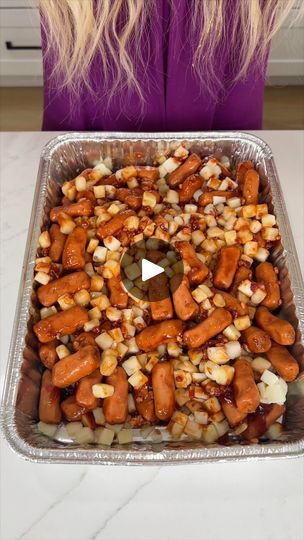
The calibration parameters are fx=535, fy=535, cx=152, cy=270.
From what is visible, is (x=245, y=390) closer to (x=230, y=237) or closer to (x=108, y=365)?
(x=108, y=365)

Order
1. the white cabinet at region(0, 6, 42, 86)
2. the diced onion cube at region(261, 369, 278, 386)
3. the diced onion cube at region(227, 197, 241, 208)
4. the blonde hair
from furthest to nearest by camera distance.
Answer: the white cabinet at region(0, 6, 42, 86) < the diced onion cube at region(227, 197, 241, 208) < the blonde hair < the diced onion cube at region(261, 369, 278, 386)

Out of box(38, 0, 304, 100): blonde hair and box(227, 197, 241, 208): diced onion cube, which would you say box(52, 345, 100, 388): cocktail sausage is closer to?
box(227, 197, 241, 208): diced onion cube

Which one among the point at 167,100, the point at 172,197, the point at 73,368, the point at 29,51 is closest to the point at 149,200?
the point at 172,197

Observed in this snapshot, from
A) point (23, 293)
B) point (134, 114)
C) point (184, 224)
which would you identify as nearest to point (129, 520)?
point (23, 293)

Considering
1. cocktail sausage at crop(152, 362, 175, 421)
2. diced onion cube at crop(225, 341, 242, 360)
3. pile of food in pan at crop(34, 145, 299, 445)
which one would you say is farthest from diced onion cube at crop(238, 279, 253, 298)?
cocktail sausage at crop(152, 362, 175, 421)

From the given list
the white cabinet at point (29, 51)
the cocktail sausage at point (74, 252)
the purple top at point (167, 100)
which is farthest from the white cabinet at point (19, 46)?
the cocktail sausage at point (74, 252)

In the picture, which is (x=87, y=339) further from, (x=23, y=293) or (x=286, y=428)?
(x=286, y=428)

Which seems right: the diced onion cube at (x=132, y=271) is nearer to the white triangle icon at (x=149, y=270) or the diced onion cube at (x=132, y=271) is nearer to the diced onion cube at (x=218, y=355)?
the white triangle icon at (x=149, y=270)
